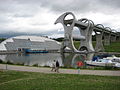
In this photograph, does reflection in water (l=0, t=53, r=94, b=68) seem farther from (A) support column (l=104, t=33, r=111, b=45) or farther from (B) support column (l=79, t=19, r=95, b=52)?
(A) support column (l=104, t=33, r=111, b=45)

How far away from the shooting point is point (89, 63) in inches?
1308

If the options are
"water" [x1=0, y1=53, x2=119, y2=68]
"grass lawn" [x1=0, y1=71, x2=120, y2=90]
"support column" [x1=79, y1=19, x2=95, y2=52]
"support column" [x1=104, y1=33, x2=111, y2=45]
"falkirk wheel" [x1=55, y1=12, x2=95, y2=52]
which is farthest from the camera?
"support column" [x1=104, y1=33, x2=111, y2=45]

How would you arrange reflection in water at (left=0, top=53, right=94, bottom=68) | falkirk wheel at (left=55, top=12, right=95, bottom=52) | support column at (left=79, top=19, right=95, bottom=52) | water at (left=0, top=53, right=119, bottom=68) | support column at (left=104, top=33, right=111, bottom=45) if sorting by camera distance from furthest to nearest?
support column at (left=104, top=33, right=111, bottom=45) → support column at (left=79, top=19, right=95, bottom=52) → falkirk wheel at (left=55, top=12, right=95, bottom=52) → reflection in water at (left=0, top=53, right=94, bottom=68) → water at (left=0, top=53, right=119, bottom=68)

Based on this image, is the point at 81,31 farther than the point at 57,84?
Yes

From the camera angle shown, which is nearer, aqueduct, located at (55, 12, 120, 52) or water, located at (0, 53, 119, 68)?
water, located at (0, 53, 119, 68)

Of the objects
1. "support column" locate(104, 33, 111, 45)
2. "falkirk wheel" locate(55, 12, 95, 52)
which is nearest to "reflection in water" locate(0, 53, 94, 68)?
"falkirk wheel" locate(55, 12, 95, 52)

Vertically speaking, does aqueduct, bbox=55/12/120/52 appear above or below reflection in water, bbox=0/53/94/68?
above

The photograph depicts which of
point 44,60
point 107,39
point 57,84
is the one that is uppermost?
point 107,39

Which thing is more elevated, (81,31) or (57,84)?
(81,31)

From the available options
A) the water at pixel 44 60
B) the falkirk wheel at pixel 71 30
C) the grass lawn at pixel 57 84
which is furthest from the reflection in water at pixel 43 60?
the falkirk wheel at pixel 71 30

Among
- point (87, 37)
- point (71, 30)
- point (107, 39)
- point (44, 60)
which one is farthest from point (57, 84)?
point (107, 39)

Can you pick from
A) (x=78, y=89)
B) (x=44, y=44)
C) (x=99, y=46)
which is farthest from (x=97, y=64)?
(x=44, y=44)

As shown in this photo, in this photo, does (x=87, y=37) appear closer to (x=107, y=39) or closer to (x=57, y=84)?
(x=107, y=39)

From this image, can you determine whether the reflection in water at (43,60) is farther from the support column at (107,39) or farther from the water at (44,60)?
the support column at (107,39)
